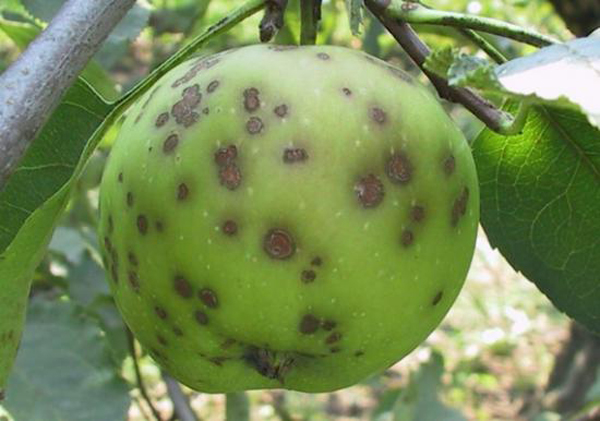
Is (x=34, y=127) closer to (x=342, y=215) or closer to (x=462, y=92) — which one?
(x=342, y=215)

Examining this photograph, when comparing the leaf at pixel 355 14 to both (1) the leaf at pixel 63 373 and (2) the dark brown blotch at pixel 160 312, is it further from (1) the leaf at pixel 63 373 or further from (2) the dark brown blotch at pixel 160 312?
(1) the leaf at pixel 63 373

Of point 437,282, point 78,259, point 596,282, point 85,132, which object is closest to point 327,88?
point 437,282

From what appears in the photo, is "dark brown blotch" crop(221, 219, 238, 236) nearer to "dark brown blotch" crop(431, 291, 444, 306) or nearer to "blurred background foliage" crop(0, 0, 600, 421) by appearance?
"dark brown blotch" crop(431, 291, 444, 306)

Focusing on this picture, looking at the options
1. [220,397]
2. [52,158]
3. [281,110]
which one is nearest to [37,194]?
[52,158]

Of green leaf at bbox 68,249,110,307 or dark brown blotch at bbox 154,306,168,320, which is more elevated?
dark brown blotch at bbox 154,306,168,320

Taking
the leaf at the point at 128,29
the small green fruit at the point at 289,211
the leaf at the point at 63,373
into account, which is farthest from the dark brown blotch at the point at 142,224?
the leaf at the point at 128,29

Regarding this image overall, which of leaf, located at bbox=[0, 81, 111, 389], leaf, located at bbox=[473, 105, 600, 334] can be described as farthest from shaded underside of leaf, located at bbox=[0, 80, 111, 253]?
leaf, located at bbox=[473, 105, 600, 334]
